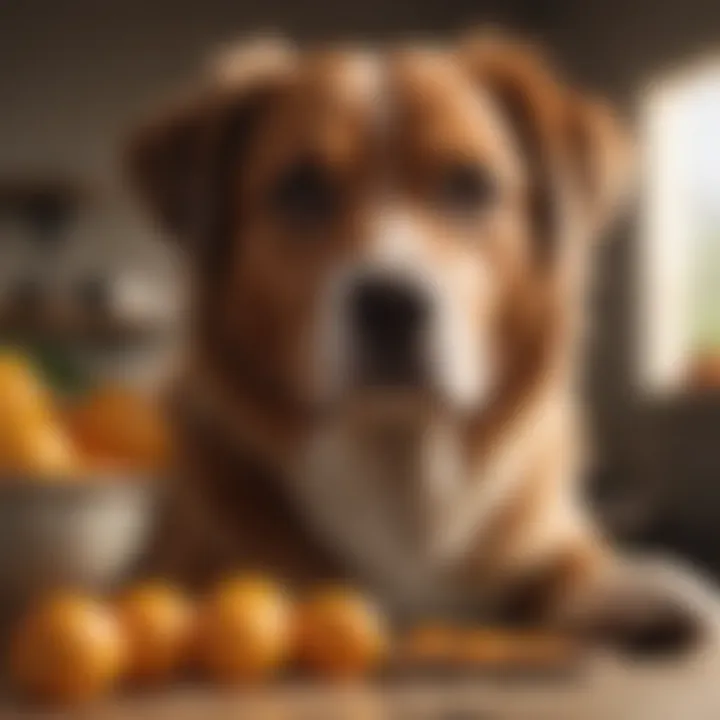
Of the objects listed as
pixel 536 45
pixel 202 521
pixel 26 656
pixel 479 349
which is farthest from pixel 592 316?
pixel 26 656

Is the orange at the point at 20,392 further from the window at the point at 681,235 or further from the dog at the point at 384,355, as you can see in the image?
the window at the point at 681,235

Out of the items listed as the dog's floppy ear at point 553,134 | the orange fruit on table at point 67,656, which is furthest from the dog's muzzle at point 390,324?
the orange fruit on table at point 67,656

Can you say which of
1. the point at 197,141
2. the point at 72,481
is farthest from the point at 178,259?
the point at 72,481

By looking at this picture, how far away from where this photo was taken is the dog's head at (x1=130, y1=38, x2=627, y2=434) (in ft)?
2.79

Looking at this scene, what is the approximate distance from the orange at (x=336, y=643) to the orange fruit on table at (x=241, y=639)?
12 mm

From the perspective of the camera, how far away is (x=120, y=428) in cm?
90

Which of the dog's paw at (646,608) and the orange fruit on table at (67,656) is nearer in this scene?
the orange fruit on table at (67,656)

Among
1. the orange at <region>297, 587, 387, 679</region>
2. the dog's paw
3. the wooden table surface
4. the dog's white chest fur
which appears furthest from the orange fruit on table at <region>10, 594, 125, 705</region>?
the dog's paw

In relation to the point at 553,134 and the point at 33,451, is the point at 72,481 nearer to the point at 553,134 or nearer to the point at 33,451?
the point at 33,451

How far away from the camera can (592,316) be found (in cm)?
89

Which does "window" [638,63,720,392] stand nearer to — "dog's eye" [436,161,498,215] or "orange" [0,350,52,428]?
"dog's eye" [436,161,498,215]

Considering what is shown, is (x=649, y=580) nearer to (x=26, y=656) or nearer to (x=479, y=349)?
(x=479, y=349)

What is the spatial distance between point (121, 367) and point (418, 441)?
0.21 meters

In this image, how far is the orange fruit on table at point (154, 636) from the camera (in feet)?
2.44
